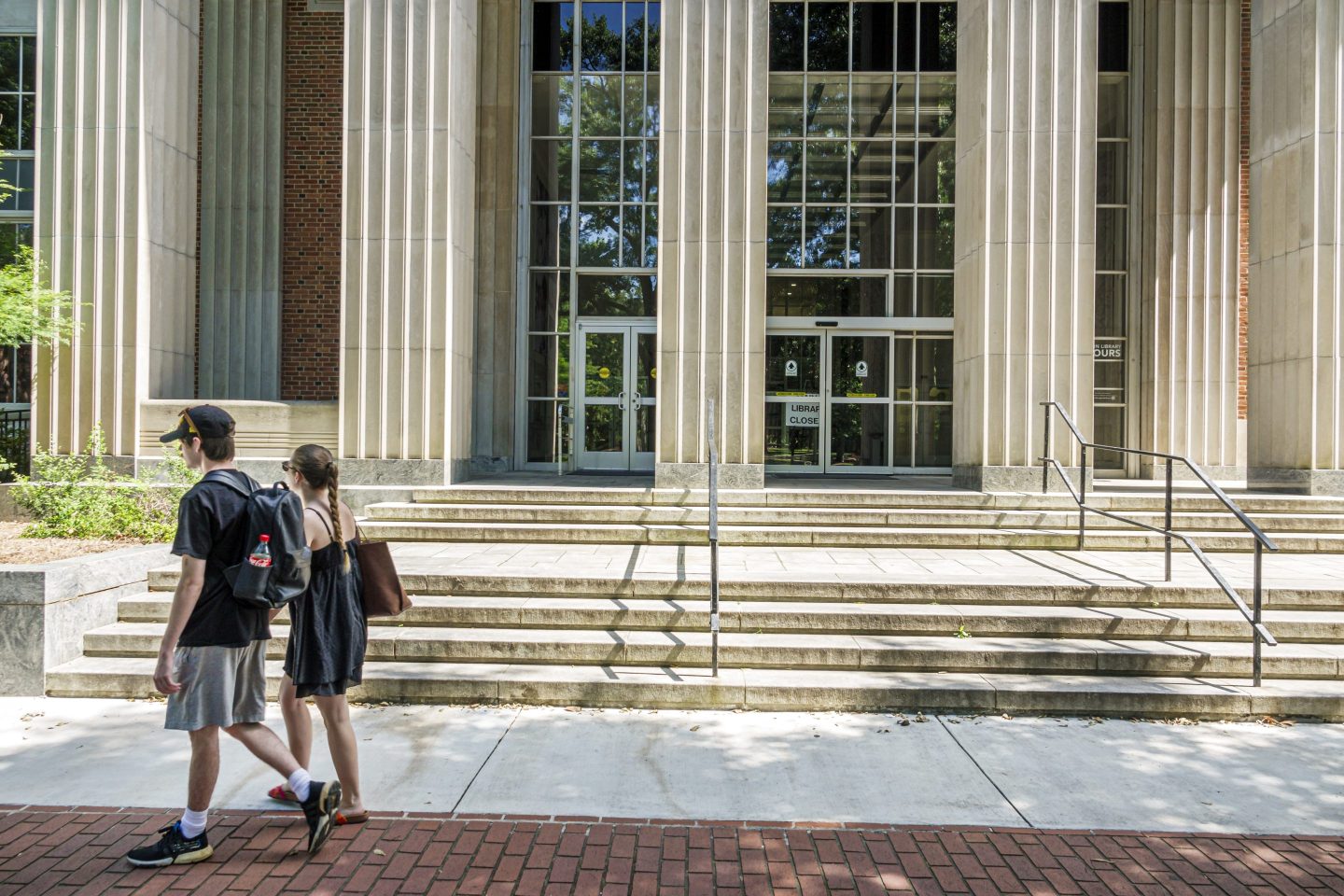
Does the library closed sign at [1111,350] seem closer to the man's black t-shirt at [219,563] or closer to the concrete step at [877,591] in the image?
the concrete step at [877,591]

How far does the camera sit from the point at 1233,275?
14.6 meters

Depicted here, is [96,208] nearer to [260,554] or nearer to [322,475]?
[322,475]

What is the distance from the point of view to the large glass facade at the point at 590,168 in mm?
15664

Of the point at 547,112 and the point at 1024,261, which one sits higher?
the point at 547,112

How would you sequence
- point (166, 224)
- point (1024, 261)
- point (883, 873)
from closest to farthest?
point (883, 873) < point (1024, 261) < point (166, 224)

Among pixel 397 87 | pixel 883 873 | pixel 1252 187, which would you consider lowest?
pixel 883 873

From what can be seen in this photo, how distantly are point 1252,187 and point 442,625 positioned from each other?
12.0 metres

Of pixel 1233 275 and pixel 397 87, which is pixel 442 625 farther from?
pixel 1233 275

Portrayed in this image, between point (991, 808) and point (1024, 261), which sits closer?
point (991, 808)

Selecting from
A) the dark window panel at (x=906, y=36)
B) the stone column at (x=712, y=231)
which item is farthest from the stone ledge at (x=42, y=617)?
the dark window panel at (x=906, y=36)

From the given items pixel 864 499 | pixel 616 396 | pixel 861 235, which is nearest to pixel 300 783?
A: pixel 864 499

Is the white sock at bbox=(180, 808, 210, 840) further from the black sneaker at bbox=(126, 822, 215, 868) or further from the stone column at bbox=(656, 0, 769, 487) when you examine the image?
the stone column at bbox=(656, 0, 769, 487)

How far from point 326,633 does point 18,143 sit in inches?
606

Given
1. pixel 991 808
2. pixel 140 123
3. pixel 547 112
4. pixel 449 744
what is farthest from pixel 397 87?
pixel 991 808
